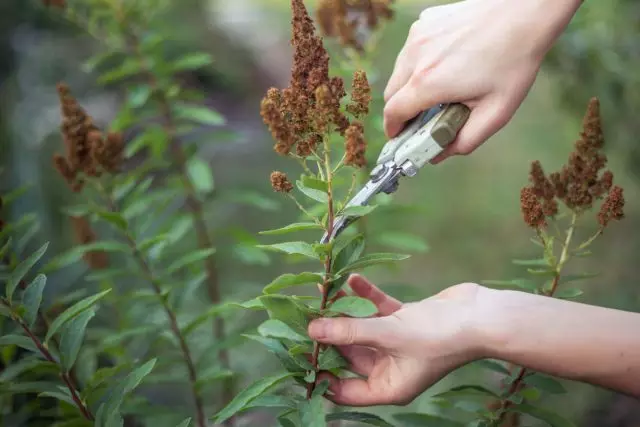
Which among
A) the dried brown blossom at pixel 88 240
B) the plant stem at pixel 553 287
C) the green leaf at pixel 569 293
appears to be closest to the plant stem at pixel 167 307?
the dried brown blossom at pixel 88 240

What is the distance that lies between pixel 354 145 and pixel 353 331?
258 mm

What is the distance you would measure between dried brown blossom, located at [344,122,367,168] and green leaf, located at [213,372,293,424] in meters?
0.32

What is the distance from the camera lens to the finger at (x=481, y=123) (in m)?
1.01

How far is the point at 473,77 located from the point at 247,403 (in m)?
0.58

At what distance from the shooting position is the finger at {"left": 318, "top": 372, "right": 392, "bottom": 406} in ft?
3.25

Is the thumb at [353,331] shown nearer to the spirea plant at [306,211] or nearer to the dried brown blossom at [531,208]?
the spirea plant at [306,211]

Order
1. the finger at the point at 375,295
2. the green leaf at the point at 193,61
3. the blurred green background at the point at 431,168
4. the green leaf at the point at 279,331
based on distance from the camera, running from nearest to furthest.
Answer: the green leaf at the point at 279,331 → the finger at the point at 375,295 → the green leaf at the point at 193,61 → the blurred green background at the point at 431,168

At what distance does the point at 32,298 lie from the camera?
1.05 metres

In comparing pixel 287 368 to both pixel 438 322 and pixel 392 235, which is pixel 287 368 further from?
pixel 392 235

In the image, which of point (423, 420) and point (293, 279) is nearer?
point (293, 279)

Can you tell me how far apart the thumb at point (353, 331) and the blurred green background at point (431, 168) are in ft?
2.21

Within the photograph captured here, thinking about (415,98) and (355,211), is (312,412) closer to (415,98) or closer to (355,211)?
(355,211)

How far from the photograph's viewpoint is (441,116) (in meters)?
1.02

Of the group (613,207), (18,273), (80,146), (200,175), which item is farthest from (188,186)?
(613,207)
